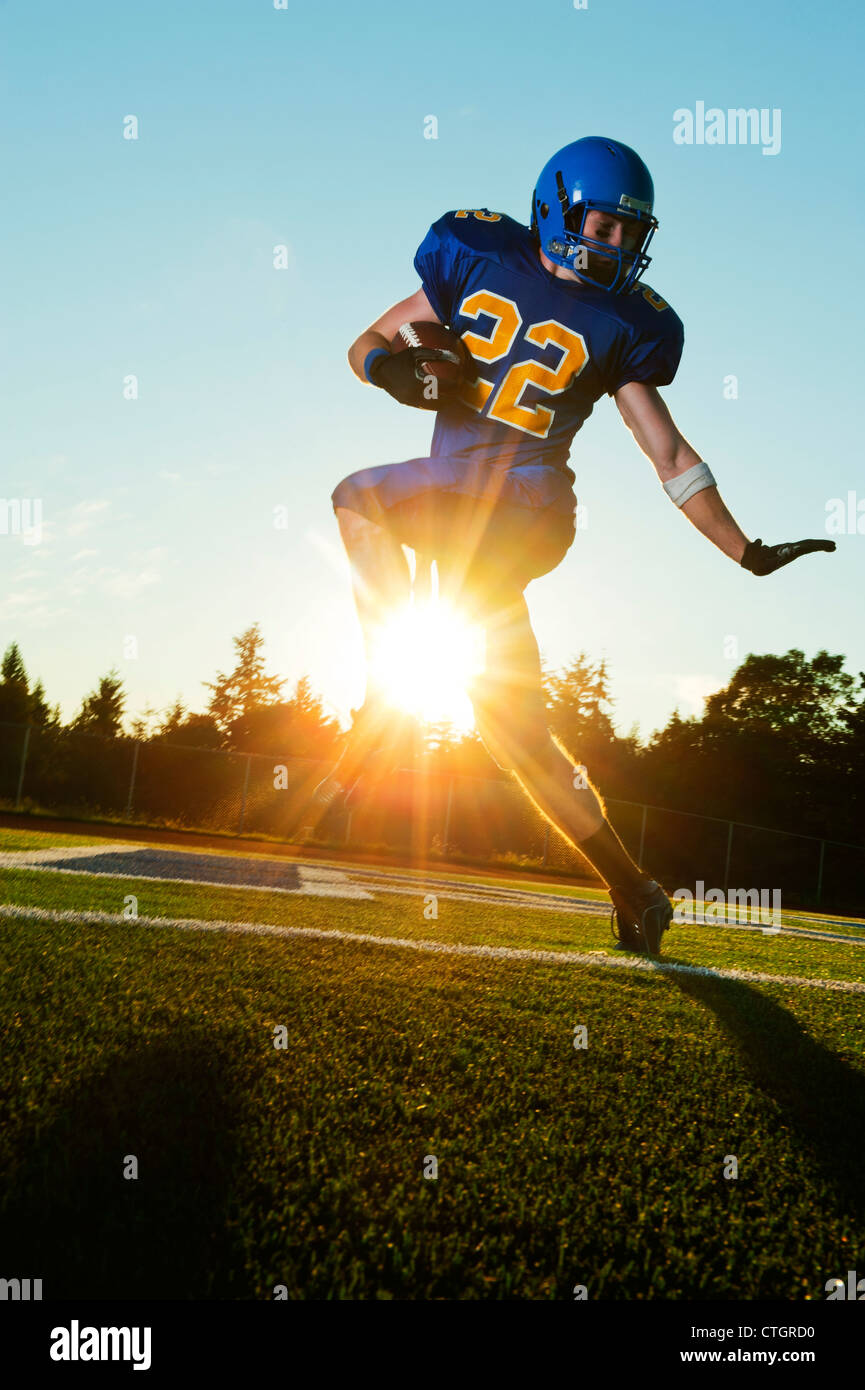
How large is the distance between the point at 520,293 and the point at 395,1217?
2713 millimetres

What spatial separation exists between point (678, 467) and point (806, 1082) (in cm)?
196

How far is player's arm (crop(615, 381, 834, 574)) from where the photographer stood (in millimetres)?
2793

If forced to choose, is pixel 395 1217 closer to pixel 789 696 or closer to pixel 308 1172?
pixel 308 1172

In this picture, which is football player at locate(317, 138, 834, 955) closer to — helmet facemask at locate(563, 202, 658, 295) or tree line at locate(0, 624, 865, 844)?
helmet facemask at locate(563, 202, 658, 295)

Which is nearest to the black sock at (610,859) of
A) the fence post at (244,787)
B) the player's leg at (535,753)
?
the player's leg at (535,753)

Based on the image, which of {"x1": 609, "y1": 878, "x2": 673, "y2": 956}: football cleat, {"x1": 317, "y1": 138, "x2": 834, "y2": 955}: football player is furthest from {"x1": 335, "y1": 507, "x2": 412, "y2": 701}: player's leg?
{"x1": 609, "y1": 878, "x2": 673, "y2": 956}: football cleat

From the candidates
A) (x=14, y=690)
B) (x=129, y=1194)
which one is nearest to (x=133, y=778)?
(x=14, y=690)

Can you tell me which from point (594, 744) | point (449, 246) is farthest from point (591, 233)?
point (594, 744)

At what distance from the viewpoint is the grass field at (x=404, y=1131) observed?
37.3 inches

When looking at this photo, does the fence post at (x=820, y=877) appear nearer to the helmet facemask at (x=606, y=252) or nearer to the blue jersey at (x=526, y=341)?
the blue jersey at (x=526, y=341)

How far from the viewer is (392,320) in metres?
3.14

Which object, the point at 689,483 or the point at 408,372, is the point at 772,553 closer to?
the point at 689,483

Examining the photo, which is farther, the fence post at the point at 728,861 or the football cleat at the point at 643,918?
the fence post at the point at 728,861

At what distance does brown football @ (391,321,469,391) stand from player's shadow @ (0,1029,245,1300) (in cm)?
212
